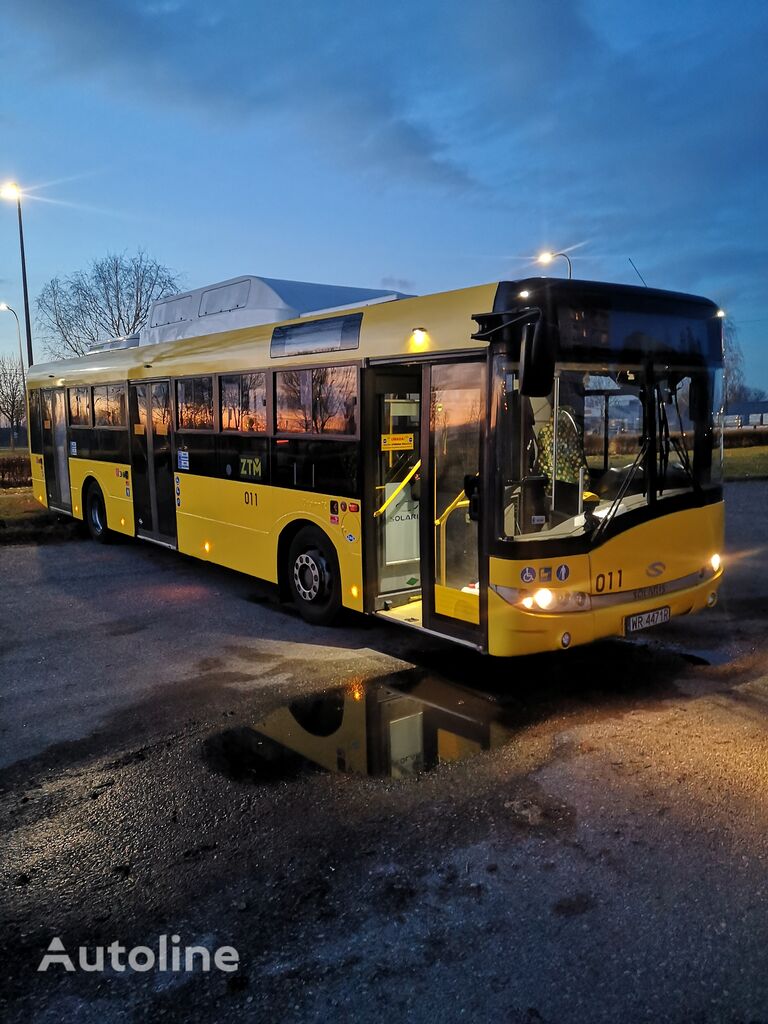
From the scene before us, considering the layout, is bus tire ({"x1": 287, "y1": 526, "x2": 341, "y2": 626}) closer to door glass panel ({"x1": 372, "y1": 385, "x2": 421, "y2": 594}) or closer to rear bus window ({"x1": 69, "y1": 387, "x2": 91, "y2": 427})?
door glass panel ({"x1": 372, "y1": 385, "x2": 421, "y2": 594})

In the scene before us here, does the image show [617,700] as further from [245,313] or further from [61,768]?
[245,313]

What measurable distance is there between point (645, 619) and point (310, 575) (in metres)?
3.44

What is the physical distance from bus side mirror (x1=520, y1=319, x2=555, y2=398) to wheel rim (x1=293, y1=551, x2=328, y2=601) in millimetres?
3389

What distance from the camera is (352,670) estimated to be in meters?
6.76

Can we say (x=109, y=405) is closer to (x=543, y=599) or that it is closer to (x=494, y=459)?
(x=494, y=459)

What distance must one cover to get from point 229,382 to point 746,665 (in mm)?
6197

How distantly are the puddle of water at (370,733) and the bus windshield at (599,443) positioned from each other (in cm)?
141

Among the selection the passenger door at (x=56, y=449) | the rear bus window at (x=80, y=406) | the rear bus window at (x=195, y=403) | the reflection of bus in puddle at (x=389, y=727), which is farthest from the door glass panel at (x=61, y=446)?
the reflection of bus in puddle at (x=389, y=727)

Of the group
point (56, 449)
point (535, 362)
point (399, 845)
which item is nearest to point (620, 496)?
point (535, 362)

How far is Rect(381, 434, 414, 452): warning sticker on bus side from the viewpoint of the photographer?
7.19 meters

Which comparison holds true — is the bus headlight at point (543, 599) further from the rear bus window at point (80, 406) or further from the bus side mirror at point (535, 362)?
the rear bus window at point (80, 406)

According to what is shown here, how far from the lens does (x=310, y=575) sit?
8.01 metres

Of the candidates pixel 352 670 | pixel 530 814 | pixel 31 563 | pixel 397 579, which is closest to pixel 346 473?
pixel 397 579

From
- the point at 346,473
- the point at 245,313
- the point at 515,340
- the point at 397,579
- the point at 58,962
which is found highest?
the point at 245,313
